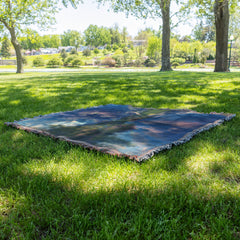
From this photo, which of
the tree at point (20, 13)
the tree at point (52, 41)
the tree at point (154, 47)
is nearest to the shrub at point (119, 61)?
the tree at point (154, 47)

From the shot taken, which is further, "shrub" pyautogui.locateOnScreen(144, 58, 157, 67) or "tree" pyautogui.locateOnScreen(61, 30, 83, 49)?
"tree" pyautogui.locateOnScreen(61, 30, 83, 49)

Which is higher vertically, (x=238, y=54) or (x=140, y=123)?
(x=238, y=54)

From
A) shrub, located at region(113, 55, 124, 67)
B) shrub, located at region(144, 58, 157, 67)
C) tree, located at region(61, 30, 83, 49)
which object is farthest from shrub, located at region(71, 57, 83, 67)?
tree, located at region(61, 30, 83, 49)

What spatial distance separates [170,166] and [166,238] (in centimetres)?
88

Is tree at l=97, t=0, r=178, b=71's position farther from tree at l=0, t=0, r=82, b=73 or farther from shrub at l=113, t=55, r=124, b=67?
shrub at l=113, t=55, r=124, b=67

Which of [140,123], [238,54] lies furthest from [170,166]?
[238,54]

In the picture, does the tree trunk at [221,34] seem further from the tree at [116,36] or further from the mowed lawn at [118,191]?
the tree at [116,36]

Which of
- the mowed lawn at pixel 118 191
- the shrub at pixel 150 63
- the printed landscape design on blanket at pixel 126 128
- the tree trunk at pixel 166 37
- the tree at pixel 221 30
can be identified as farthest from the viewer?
the shrub at pixel 150 63

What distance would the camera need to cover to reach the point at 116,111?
4.52m

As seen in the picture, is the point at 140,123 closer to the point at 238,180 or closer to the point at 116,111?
the point at 116,111

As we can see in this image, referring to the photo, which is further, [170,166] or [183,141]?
[183,141]

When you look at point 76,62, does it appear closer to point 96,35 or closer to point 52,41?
point 96,35

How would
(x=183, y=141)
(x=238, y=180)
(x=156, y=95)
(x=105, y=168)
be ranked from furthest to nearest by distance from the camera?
(x=156, y=95) < (x=183, y=141) < (x=105, y=168) < (x=238, y=180)

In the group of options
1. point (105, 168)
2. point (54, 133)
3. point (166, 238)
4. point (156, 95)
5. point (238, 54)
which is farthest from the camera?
point (238, 54)
